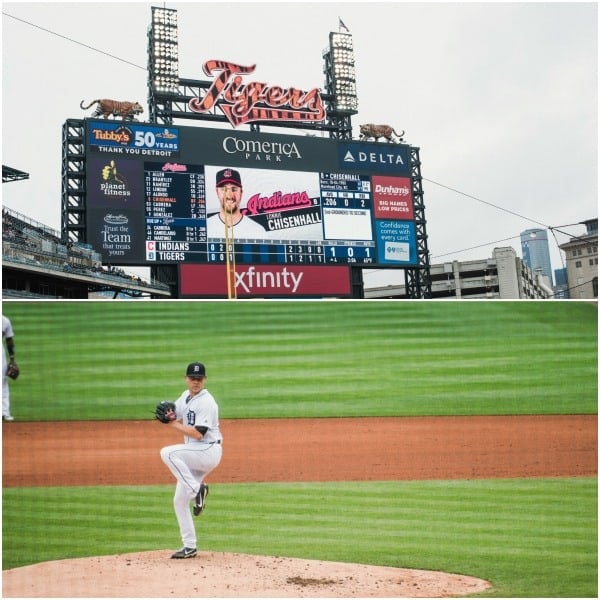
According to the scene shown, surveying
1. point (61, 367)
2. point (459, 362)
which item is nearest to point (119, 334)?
point (61, 367)

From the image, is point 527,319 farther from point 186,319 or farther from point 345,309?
point 186,319

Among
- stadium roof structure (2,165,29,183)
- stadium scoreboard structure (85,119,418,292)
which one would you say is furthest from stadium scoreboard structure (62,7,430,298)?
stadium roof structure (2,165,29,183)

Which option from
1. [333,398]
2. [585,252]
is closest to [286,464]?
[333,398]

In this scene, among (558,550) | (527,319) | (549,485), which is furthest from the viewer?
(527,319)

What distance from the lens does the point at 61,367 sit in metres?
7.36

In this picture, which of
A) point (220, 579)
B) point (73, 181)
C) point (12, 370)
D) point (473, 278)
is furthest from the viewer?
point (473, 278)

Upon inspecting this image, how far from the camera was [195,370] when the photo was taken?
6.99 m

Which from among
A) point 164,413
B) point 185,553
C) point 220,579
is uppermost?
point 164,413

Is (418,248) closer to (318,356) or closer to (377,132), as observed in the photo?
(377,132)

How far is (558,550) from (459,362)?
1.92 m

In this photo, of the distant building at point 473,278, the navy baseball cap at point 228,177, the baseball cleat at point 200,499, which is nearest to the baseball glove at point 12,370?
the baseball cleat at point 200,499

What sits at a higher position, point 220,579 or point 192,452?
point 192,452

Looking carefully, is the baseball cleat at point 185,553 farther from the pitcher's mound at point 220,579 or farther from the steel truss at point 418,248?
the steel truss at point 418,248

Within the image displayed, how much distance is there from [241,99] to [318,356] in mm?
10387
